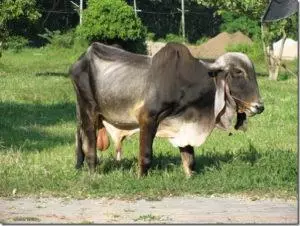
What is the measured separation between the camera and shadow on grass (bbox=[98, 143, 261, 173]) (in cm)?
982

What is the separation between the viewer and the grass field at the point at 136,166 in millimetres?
8477

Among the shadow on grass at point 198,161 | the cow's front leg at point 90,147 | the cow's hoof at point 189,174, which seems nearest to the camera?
the cow's hoof at point 189,174

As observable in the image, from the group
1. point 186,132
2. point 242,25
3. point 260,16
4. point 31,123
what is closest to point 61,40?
point 260,16

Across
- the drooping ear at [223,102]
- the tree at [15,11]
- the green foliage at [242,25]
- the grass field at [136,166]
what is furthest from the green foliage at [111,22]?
the drooping ear at [223,102]

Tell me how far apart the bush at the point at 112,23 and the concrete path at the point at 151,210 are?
90.3ft

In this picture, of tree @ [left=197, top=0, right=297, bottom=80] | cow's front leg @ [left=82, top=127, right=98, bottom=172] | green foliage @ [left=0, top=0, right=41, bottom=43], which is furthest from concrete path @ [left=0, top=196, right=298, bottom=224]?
tree @ [left=197, top=0, right=297, bottom=80]

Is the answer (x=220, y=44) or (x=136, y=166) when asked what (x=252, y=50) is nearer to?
(x=220, y=44)

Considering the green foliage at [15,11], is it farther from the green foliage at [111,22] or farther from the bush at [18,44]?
the bush at [18,44]

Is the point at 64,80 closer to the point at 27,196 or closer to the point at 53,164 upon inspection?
the point at 53,164

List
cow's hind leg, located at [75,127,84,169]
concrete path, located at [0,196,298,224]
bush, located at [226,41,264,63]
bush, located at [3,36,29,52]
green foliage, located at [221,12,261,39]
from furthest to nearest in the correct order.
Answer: green foliage, located at [221,12,261,39]
bush, located at [226,41,264,63]
bush, located at [3,36,29,52]
cow's hind leg, located at [75,127,84,169]
concrete path, located at [0,196,298,224]

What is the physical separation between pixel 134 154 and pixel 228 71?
2.88m

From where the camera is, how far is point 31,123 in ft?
52.0

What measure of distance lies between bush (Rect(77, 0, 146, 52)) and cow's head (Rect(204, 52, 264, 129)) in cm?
2639

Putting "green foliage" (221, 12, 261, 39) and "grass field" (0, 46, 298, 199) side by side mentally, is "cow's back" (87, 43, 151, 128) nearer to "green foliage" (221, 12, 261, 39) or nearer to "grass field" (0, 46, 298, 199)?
"grass field" (0, 46, 298, 199)
